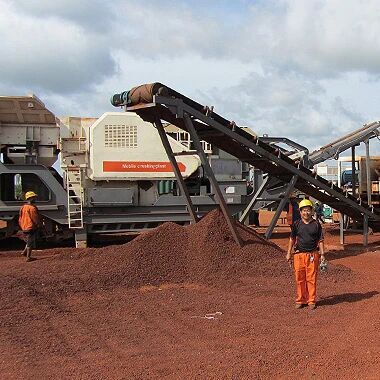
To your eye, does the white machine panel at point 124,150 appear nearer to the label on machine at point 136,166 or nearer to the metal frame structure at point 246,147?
the label on machine at point 136,166

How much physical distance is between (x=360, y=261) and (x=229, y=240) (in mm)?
3616

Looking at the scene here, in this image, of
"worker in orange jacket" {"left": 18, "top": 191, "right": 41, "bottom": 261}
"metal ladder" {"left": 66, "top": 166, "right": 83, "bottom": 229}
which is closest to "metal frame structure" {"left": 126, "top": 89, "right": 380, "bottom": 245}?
"worker in orange jacket" {"left": 18, "top": 191, "right": 41, "bottom": 261}

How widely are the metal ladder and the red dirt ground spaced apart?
2235 millimetres

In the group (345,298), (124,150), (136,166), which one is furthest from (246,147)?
(345,298)

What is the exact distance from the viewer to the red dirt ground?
5.13 metres

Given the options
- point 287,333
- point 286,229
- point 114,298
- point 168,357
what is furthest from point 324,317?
point 286,229

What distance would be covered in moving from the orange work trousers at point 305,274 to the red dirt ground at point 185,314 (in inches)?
8.1

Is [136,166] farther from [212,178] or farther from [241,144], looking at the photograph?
[212,178]

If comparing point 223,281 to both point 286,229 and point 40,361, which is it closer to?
point 40,361

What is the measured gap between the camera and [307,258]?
24.8ft

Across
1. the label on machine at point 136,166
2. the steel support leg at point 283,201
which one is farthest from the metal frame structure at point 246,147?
the label on machine at point 136,166

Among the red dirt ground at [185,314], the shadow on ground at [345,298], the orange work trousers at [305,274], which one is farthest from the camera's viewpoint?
the shadow on ground at [345,298]

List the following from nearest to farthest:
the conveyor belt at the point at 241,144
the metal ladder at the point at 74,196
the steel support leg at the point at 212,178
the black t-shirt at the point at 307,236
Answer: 1. the black t-shirt at the point at 307,236
2. the conveyor belt at the point at 241,144
3. the steel support leg at the point at 212,178
4. the metal ladder at the point at 74,196

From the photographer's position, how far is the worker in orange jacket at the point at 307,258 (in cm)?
747
